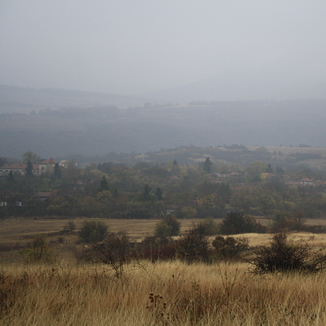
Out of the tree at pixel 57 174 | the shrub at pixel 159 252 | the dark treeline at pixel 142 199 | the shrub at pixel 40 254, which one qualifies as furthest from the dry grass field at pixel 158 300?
the tree at pixel 57 174

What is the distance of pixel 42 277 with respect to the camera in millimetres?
7297

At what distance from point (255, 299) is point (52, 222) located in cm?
8171

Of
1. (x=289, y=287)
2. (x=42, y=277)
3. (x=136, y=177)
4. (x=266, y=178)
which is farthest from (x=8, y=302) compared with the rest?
(x=266, y=178)

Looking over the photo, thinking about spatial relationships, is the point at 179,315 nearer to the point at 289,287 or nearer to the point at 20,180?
the point at 289,287

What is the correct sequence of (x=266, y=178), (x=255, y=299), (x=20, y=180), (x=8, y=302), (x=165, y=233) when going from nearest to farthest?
(x=8, y=302) → (x=255, y=299) → (x=165, y=233) → (x=20, y=180) → (x=266, y=178)

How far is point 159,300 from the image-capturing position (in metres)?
5.32

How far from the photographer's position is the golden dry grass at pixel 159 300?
482cm

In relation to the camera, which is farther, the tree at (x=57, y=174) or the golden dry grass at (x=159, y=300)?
the tree at (x=57, y=174)

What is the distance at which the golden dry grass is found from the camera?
482 cm

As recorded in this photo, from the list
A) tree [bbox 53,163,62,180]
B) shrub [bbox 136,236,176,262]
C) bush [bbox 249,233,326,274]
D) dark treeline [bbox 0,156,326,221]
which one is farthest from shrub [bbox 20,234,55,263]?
tree [bbox 53,163,62,180]

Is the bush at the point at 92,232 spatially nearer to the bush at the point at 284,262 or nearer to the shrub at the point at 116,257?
the shrub at the point at 116,257

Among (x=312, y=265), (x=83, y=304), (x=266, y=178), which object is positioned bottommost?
(x=266, y=178)

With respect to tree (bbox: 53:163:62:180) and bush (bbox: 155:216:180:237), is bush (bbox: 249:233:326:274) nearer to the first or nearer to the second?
bush (bbox: 155:216:180:237)

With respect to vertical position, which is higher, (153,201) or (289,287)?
(289,287)
